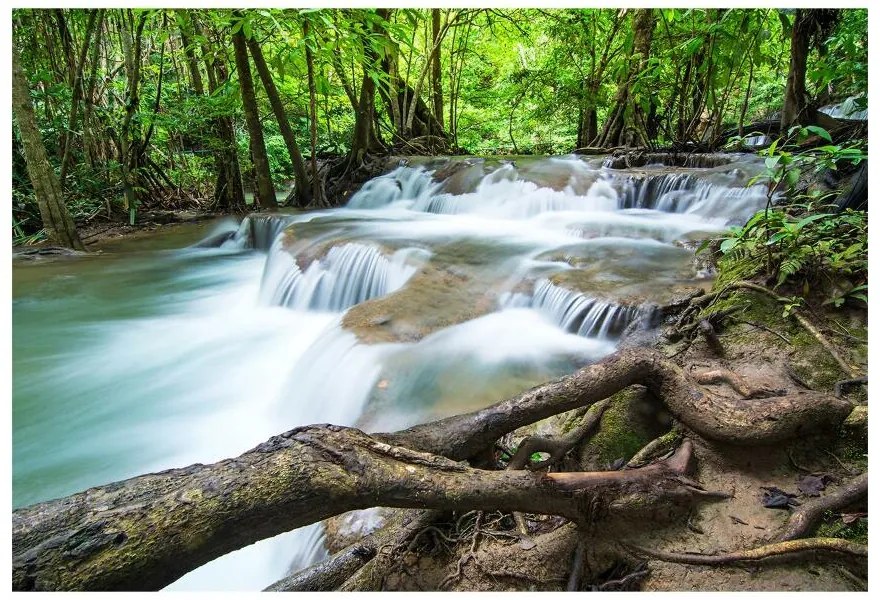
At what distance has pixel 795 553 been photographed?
1550mm

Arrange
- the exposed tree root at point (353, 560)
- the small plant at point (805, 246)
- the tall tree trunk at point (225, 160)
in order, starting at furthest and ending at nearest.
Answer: the tall tree trunk at point (225, 160)
the small plant at point (805, 246)
the exposed tree root at point (353, 560)

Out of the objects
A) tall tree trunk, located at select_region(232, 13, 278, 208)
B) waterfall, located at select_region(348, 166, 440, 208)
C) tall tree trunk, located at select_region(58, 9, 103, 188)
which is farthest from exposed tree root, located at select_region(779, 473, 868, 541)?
tall tree trunk, located at select_region(58, 9, 103, 188)

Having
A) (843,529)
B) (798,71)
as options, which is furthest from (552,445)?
(798,71)

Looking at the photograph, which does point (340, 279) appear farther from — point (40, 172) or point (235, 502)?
point (40, 172)

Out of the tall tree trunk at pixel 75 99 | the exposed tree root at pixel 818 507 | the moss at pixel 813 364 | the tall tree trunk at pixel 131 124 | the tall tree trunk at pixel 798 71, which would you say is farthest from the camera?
the tall tree trunk at pixel 131 124

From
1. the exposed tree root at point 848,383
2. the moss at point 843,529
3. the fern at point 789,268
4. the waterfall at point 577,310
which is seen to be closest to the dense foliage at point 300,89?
the waterfall at point 577,310

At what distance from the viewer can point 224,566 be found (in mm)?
2596

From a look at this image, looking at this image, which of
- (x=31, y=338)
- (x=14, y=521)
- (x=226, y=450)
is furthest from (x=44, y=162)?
(x=14, y=521)

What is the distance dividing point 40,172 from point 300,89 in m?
5.98

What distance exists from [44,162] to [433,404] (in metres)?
7.40

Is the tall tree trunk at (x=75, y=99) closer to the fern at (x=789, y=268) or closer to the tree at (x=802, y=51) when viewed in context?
the tree at (x=802, y=51)

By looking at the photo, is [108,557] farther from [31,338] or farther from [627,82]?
[627,82]

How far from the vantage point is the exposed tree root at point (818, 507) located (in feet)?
5.32

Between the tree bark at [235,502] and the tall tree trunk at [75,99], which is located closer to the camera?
the tree bark at [235,502]
